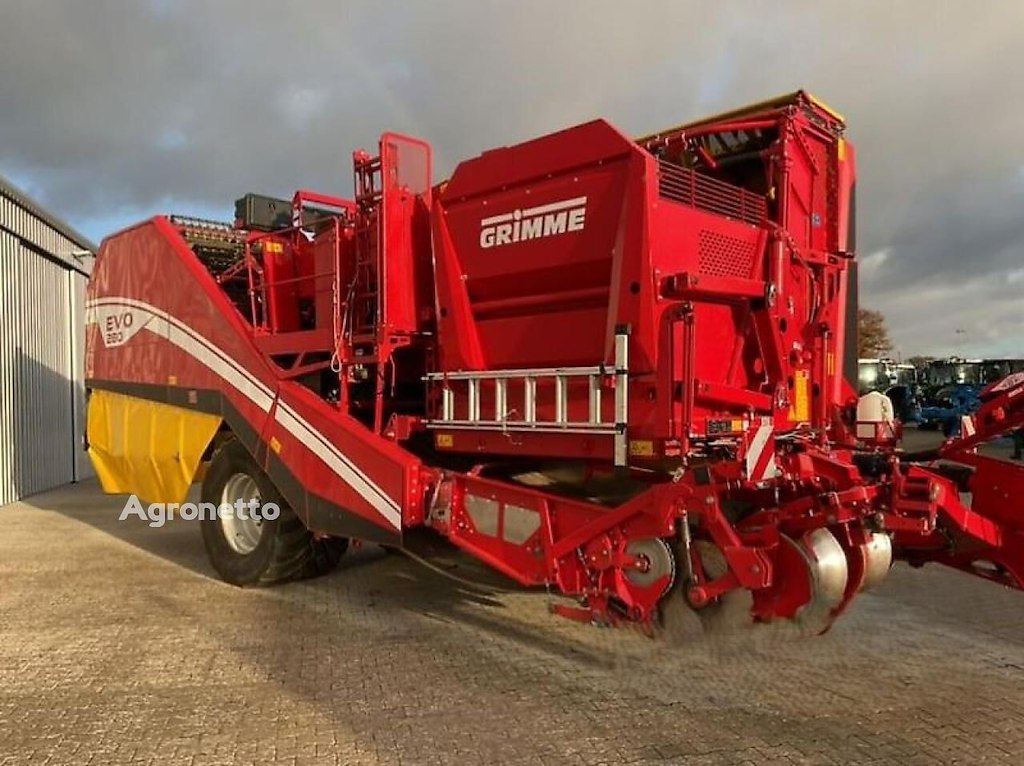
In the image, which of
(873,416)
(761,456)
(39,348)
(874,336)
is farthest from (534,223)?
(874,336)

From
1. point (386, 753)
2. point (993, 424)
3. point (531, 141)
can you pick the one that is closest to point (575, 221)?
point (531, 141)

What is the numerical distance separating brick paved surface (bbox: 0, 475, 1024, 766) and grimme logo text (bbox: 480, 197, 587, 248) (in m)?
2.30

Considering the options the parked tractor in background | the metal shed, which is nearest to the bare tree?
the parked tractor in background

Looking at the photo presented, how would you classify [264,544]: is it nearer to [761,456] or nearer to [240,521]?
→ [240,521]

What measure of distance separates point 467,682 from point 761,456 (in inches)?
75.4

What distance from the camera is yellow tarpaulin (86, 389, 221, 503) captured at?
22.2 feet

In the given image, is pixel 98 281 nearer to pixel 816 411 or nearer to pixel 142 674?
pixel 142 674

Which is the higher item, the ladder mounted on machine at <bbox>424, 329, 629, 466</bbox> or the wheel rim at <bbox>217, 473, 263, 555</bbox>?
the ladder mounted on machine at <bbox>424, 329, 629, 466</bbox>

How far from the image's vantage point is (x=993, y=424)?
14.4ft

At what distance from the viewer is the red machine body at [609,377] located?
13.2 ft

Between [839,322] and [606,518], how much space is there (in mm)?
2182

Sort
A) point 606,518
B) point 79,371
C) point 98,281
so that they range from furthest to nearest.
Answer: point 79,371 < point 98,281 < point 606,518

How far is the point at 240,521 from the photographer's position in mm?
6719

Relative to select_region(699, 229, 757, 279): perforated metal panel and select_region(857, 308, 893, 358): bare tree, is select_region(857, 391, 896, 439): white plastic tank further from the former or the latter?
select_region(857, 308, 893, 358): bare tree
